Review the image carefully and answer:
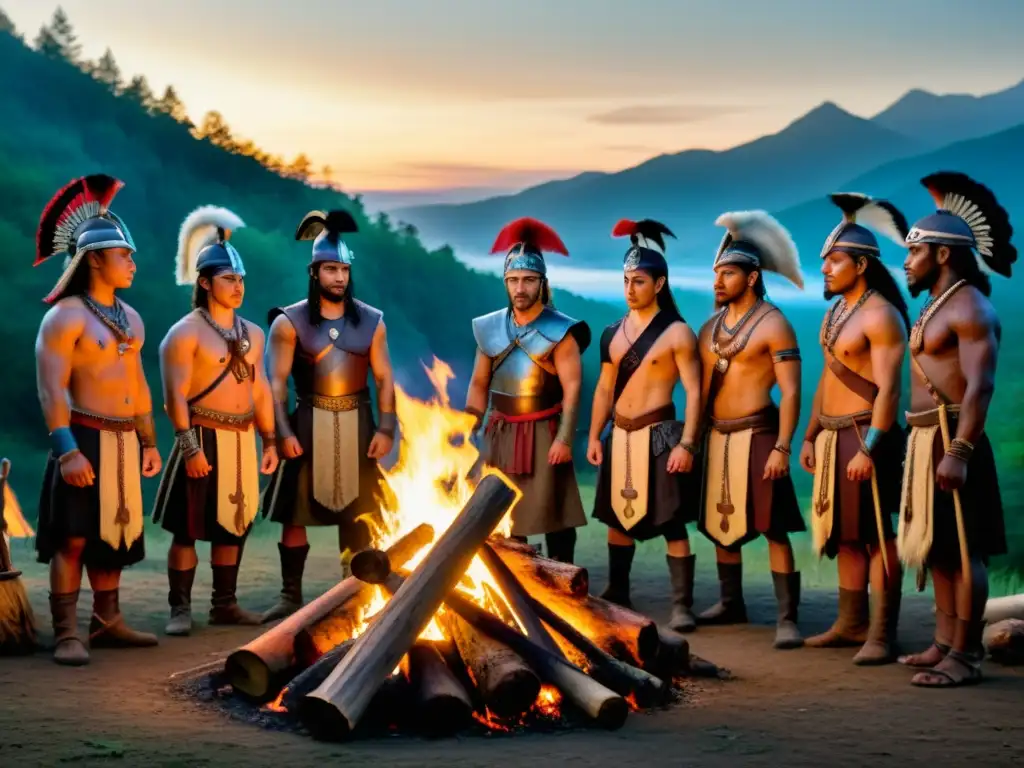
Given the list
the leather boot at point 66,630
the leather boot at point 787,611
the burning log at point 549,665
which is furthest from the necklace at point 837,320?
the leather boot at point 66,630

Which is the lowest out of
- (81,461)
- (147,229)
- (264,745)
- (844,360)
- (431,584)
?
(264,745)

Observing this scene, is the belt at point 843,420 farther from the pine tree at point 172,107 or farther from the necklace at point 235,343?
the pine tree at point 172,107

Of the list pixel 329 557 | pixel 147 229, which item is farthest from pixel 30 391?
pixel 329 557

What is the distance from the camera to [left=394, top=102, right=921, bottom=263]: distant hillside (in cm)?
1453

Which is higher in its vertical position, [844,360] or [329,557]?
[844,360]

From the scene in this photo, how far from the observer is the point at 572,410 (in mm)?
6988

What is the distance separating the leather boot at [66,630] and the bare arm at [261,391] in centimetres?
129

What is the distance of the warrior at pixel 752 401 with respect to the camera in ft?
21.6

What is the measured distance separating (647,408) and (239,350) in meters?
1.97

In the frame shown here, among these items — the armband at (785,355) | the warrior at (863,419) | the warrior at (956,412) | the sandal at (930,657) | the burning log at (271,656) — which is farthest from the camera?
the armband at (785,355)

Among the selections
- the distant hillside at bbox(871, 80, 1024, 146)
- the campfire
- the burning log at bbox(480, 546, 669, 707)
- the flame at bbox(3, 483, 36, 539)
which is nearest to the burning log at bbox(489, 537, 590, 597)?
the campfire

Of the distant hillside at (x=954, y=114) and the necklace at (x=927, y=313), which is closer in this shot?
the necklace at (x=927, y=313)

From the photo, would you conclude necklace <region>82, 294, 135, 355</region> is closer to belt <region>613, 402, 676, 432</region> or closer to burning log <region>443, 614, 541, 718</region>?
burning log <region>443, 614, 541, 718</region>

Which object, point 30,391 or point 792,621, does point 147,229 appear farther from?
point 792,621
